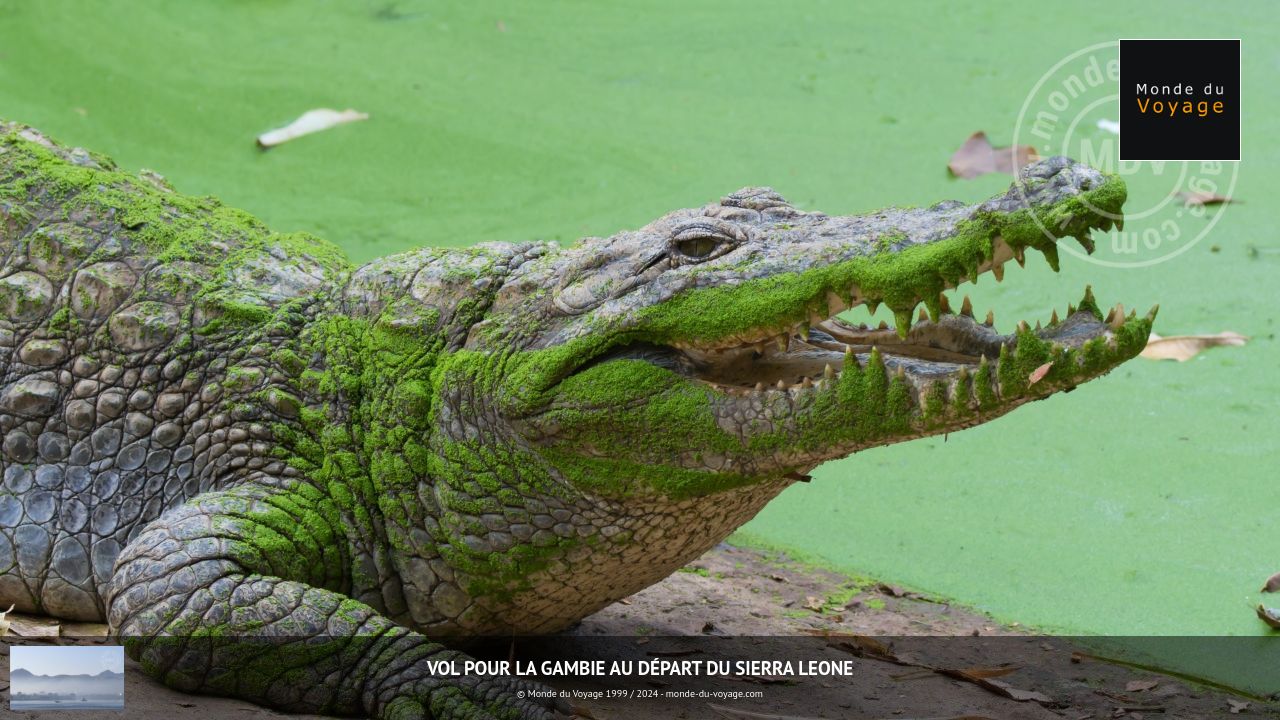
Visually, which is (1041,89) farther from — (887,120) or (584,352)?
(584,352)

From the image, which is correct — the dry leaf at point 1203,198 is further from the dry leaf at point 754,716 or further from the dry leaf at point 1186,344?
the dry leaf at point 754,716

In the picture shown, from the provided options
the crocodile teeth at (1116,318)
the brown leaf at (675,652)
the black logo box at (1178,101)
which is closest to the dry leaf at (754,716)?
the brown leaf at (675,652)

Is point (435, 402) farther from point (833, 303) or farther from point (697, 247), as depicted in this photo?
point (833, 303)

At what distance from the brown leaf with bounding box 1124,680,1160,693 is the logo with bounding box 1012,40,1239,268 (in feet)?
9.39

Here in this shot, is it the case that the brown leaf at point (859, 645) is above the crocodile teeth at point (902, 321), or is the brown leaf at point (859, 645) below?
below

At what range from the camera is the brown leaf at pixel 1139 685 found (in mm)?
4406

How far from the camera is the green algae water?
5.41 m

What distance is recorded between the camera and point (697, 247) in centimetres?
379

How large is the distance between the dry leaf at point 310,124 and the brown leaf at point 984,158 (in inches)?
141

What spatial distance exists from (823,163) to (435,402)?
191 inches

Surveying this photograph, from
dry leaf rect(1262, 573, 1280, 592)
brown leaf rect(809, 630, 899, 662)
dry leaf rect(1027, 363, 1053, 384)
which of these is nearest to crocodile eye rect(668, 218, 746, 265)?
dry leaf rect(1027, 363, 1053, 384)

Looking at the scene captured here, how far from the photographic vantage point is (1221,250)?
7.21m

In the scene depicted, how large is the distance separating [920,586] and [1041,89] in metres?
4.74

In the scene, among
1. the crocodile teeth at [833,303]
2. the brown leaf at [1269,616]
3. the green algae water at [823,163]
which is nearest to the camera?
the crocodile teeth at [833,303]
